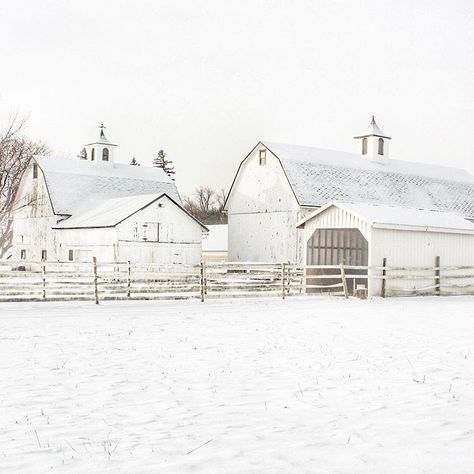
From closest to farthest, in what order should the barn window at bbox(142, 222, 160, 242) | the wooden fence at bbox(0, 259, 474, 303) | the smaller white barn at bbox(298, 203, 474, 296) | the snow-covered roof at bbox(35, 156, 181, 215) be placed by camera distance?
the wooden fence at bbox(0, 259, 474, 303) < the smaller white barn at bbox(298, 203, 474, 296) < the barn window at bbox(142, 222, 160, 242) < the snow-covered roof at bbox(35, 156, 181, 215)

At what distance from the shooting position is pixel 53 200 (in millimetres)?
40562

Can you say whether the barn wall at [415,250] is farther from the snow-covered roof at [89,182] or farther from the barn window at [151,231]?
the snow-covered roof at [89,182]

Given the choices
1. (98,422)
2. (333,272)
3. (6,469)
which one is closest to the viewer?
(6,469)

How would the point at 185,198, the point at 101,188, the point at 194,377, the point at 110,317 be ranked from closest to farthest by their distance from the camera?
the point at 194,377 < the point at 110,317 < the point at 101,188 < the point at 185,198

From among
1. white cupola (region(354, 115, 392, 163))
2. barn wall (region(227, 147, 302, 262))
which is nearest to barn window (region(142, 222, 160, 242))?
barn wall (region(227, 147, 302, 262))

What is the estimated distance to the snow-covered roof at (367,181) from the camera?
36562mm

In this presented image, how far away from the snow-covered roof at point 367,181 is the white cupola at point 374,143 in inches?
23.8

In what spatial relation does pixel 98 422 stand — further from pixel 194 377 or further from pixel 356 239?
pixel 356 239

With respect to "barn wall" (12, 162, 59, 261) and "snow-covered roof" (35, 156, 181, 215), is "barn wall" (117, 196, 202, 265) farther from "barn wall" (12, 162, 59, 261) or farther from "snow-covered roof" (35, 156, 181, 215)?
"barn wall" (12, 162, 59, 261)

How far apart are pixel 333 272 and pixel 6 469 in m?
24.2

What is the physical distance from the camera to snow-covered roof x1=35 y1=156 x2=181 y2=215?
41.2m

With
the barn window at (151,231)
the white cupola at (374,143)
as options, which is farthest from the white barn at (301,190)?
the barn window at (151,231)

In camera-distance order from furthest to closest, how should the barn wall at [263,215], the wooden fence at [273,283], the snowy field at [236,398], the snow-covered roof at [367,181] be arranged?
the snow-covered roof at [367,181], the barn wall at [263,215], the wooden fence at [273,283], the snowy field at [236,398]

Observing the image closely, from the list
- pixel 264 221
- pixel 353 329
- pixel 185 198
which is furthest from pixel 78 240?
pixel 185 198
